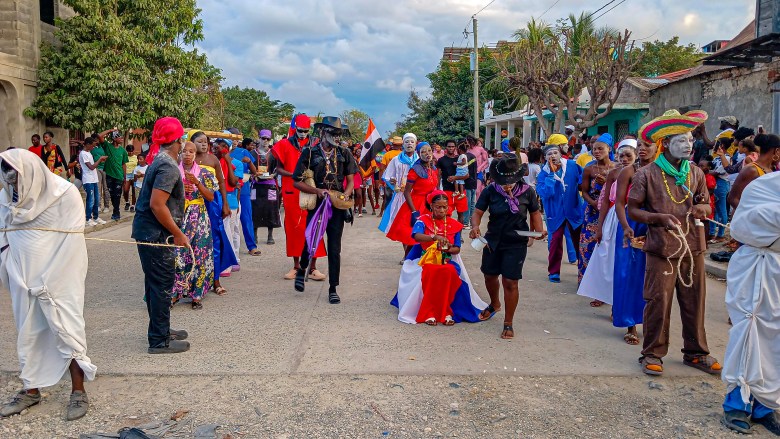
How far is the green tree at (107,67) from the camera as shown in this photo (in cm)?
1727

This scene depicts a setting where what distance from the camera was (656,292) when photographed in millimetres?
4844

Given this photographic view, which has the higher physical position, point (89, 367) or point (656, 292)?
point (656, 292)

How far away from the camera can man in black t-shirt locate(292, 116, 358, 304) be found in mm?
7000

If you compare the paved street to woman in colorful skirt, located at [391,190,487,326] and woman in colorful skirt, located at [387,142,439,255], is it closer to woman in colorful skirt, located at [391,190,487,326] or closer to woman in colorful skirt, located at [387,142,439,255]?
woman in colorful skirt, located at [391,190,487,326]

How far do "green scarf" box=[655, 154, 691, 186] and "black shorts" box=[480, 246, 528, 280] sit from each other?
140 centimetres

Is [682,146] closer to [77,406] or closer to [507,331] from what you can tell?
[507,331]

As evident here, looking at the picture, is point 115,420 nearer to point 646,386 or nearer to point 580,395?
point 580,395

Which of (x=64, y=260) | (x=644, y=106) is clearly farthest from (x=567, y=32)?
(x=64, y=260)

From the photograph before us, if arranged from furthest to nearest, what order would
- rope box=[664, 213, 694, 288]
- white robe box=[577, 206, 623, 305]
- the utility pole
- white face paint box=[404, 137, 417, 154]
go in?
the utility pole → white face paint box=[404, 137, 417, 154] → white robe box=[577, 206, 623, 305] → rope box=[664, 213, 694, 288]

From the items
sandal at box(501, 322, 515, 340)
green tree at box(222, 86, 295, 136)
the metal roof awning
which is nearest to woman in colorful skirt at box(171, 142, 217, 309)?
sandal at box(501, 322, 515, 340)

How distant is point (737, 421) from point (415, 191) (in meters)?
5.20

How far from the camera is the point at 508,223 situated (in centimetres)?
573

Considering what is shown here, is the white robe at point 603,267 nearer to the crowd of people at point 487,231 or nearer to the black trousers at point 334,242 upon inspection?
the crowd of people at point 487,231

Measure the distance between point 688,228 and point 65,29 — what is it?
17994 mm
